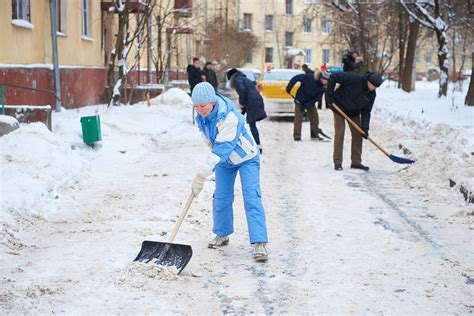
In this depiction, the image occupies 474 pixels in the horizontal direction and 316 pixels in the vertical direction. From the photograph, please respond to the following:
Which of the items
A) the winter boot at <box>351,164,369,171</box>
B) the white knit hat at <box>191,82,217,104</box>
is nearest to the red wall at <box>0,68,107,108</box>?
the winter boot at <box>351,164,369,171</box>

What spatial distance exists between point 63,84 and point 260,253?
15031mm

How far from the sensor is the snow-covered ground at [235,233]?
5379 mm

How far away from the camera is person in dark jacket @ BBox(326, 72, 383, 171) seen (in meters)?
11.8

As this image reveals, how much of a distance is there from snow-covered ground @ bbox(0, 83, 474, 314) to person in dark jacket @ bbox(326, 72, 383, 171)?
0.30 m

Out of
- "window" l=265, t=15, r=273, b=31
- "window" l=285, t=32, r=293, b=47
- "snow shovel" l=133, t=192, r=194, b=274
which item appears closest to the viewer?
"snow shovel" l=133, t=192, r=194, b=274

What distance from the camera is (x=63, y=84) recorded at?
20.5 m

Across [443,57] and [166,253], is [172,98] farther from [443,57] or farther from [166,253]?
[166,253]

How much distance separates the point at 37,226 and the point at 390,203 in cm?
397

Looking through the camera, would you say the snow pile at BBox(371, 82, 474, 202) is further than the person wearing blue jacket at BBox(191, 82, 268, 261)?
Yes

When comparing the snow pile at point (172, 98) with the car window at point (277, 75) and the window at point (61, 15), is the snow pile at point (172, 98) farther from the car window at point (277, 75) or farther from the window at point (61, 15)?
the window at point (61, 15)

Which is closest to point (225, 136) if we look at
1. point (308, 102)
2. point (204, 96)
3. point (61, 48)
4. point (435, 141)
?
point (204, 96)

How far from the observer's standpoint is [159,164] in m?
12.3

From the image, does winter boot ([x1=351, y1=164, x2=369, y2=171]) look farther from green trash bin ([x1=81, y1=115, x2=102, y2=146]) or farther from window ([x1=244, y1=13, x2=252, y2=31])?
window ([x1=244, y1=13, x2=252, y2=31])

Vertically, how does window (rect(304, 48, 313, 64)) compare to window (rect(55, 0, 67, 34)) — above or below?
below
